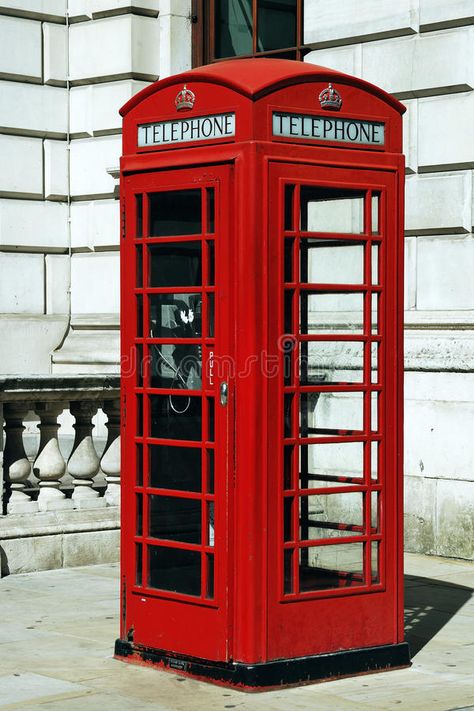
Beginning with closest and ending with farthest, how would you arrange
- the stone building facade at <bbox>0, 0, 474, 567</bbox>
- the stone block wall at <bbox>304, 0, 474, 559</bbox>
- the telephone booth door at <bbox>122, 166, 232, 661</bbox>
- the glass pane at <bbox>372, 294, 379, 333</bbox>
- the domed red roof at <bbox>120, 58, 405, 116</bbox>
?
1. the domed red roof at <bbox>120, 58, 405, 116</bbox>
2. the telephone booth door at <bbox>122, 166, 232, 661</bbox>
3. the glass pane at <bbox>372, 294, 379, 333</bbox>
4. the stone block wall at <bbox>304, 0, 474, 559</bbox>
5. the stone building facade at <bbox>0, 0, 474, 567</bbox>

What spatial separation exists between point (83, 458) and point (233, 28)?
4.71 metres

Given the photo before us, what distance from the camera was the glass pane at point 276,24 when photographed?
1137 centimetres

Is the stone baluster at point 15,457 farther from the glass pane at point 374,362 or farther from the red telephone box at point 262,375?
the glass pane at point 374,362

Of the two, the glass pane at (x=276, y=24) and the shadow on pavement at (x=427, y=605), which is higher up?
the glass pane at (x=276, y=24)

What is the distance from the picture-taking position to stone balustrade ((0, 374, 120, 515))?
28.2ft

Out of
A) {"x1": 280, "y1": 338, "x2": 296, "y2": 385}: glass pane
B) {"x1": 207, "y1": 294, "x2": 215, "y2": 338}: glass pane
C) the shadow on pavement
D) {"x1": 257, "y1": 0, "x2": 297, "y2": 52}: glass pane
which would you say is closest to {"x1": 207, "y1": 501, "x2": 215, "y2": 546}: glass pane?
{"x1": 280, "y1": 338, "x2": 296, "y2": 385}: glass pane

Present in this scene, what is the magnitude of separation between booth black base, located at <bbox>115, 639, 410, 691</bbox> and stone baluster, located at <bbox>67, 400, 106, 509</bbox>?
8.95 ft

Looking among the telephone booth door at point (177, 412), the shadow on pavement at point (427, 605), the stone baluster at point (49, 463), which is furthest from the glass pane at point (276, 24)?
the telephone booth door at point (177, 412)

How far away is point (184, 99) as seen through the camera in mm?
5973

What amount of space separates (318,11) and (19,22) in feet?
10.6

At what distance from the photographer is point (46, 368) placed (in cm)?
1272

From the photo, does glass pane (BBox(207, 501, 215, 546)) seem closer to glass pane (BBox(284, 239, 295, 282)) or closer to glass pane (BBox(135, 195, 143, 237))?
glass pane (BBox(284, 239, 295, 282))

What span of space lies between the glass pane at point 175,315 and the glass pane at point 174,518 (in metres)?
0.69

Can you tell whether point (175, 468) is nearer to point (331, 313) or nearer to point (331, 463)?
point (331, 463)
